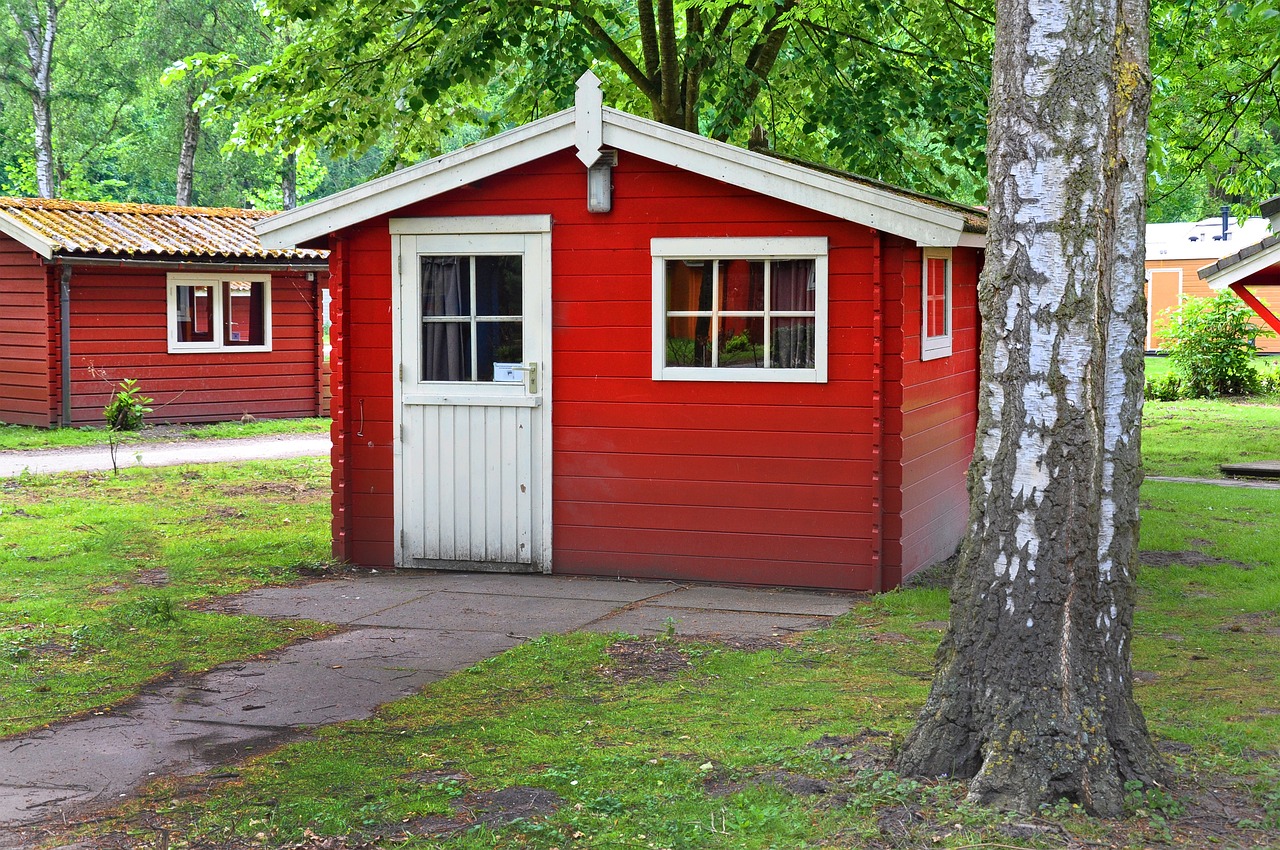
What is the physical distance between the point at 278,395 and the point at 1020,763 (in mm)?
20093

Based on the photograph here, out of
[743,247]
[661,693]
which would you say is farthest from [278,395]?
[661,693]

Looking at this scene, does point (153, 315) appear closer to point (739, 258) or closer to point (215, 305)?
point (215, 305)

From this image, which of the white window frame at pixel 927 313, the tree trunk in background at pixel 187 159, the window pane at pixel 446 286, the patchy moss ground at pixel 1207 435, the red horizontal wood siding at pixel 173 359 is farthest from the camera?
the tree trunk in background at pixel 187 159

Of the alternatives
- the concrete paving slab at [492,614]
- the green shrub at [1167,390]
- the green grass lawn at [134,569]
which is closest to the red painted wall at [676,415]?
the concrete paving slab at [492,614]

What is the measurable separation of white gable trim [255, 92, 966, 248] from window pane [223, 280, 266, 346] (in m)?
13.2

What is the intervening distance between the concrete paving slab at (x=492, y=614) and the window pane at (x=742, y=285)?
7.23 feet

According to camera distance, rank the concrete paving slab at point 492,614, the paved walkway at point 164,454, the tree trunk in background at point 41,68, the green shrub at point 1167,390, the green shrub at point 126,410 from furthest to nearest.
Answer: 1. the tree trunk in background at point 41,68
2. the green shrub at point 1167,390
3. the green shrub at point 126,410
4. the paved walkway at point 164,454
5. the concrete paving slab at point 492,614

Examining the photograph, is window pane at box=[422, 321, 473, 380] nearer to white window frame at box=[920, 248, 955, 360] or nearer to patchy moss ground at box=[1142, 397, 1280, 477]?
white window frame at box=[920, 248, 955, 360]

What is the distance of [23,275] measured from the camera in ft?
67.4

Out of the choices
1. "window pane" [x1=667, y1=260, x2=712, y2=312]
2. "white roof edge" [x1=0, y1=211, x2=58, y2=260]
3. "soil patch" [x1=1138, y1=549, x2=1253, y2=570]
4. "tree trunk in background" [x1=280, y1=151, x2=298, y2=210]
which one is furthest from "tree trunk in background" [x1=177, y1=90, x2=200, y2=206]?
"soil patch" [x1=1138, y1=549, x2=1253, y2=570]

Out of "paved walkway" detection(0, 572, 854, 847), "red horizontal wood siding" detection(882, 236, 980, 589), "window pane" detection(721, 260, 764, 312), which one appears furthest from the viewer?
"window pane" detection(721, 260, 764, 312)

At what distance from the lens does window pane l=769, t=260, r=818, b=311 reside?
8.94 metres

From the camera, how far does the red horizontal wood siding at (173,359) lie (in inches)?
810

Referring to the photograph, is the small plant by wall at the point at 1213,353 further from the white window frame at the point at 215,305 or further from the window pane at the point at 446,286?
the window pane at the point at 446,286
